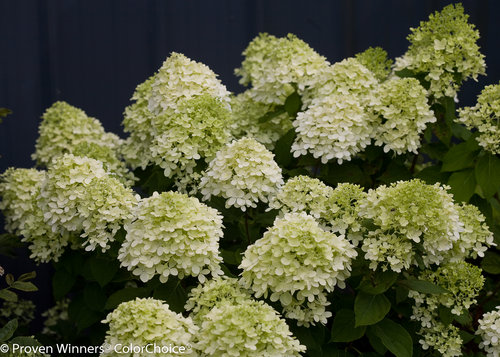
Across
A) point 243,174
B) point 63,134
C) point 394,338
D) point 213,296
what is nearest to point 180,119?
point 243,174

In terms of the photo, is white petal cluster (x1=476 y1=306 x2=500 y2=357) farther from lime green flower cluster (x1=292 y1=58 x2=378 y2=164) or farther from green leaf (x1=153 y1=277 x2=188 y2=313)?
green leaf (x1=153 y1=277 x2=188 y2=313)

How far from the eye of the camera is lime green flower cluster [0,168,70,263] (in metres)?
2.93

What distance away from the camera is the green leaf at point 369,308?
228 cm

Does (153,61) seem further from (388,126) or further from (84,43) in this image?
(388,126)

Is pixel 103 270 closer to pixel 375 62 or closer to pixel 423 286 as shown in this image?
pixel 423 286

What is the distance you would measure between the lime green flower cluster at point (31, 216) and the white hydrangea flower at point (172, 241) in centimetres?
58

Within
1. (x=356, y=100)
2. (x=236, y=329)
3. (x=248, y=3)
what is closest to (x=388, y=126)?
(x=356, y=100)

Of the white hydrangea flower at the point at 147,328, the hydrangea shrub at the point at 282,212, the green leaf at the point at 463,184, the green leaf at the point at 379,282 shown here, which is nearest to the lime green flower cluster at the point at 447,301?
the hydrangea shrub at the point at 282,212

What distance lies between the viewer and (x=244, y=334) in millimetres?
2008

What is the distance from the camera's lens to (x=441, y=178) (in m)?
2.94

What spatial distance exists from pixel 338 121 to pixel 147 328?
1.20 m

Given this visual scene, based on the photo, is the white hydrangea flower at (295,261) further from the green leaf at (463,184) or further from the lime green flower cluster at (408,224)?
the green leaf at (463,184)

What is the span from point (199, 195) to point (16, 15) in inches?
76.8

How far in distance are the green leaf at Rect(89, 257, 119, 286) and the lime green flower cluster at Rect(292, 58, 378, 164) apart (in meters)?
0.84
